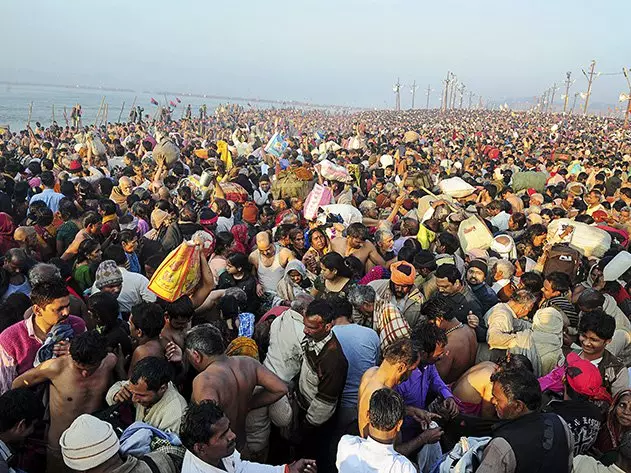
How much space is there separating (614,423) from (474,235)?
3469 mm

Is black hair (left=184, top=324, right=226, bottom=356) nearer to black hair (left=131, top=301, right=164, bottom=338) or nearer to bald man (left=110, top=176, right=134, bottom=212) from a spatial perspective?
black hair (left=131, top=301, right=164, bottom=338)

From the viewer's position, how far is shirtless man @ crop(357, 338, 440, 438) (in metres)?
2.65

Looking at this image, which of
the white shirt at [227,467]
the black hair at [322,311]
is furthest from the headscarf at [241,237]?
the white shirt at [227,467]

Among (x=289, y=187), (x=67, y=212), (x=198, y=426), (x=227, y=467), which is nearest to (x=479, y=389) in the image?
(x=227, y=467)

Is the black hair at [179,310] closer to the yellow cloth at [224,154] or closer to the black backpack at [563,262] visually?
the black backpack at [563,262]

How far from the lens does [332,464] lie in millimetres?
3266

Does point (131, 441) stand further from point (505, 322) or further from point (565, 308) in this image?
point (565, 308)

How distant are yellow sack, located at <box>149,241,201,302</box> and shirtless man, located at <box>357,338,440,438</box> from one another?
1660 mm

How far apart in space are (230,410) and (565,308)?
10.5 ft

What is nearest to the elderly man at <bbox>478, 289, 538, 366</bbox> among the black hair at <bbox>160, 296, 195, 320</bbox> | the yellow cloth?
the black hair at <bbox>160, 296, 195, 320</bbox>

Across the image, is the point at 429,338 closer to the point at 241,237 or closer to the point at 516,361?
the point at 516,361

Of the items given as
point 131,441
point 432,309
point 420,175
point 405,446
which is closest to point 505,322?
point 432,309

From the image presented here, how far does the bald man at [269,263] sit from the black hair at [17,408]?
2.55m

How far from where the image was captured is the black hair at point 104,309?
336 centimetres
